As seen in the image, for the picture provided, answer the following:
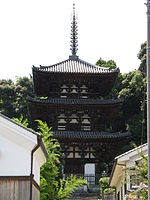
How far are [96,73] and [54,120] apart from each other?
4778mm

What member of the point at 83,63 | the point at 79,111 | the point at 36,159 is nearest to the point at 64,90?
the point at 79,111

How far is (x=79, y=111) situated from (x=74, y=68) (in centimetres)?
393

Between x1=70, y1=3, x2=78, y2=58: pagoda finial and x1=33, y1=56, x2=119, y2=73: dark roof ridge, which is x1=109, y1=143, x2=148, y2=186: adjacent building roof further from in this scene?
x1=70, y1=3, x2=78, y2=58: pagoda finial

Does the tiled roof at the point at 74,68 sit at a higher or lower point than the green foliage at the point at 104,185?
higher

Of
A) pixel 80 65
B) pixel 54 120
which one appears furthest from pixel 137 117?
pixel 54 120

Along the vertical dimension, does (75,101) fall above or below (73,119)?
above

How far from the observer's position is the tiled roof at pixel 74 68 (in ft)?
118

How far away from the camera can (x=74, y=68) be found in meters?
37.4

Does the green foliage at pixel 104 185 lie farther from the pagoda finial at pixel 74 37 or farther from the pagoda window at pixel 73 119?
the pagoda finial at pixel 74 37

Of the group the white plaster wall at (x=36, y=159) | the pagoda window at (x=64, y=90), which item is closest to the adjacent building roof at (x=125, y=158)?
the white plaster wall at (x=36, y=159)

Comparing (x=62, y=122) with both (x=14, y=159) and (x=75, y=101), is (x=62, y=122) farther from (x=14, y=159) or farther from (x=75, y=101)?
(x=14, y=159)

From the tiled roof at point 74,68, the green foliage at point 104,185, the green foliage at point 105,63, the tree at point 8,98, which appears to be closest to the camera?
the green foliage at point 104,185

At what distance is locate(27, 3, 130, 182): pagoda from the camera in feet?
112

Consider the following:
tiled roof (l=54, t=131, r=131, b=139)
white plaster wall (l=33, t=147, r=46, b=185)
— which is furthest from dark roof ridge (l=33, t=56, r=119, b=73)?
white plaster wall (l=33, t=147, r=46, b=185)
